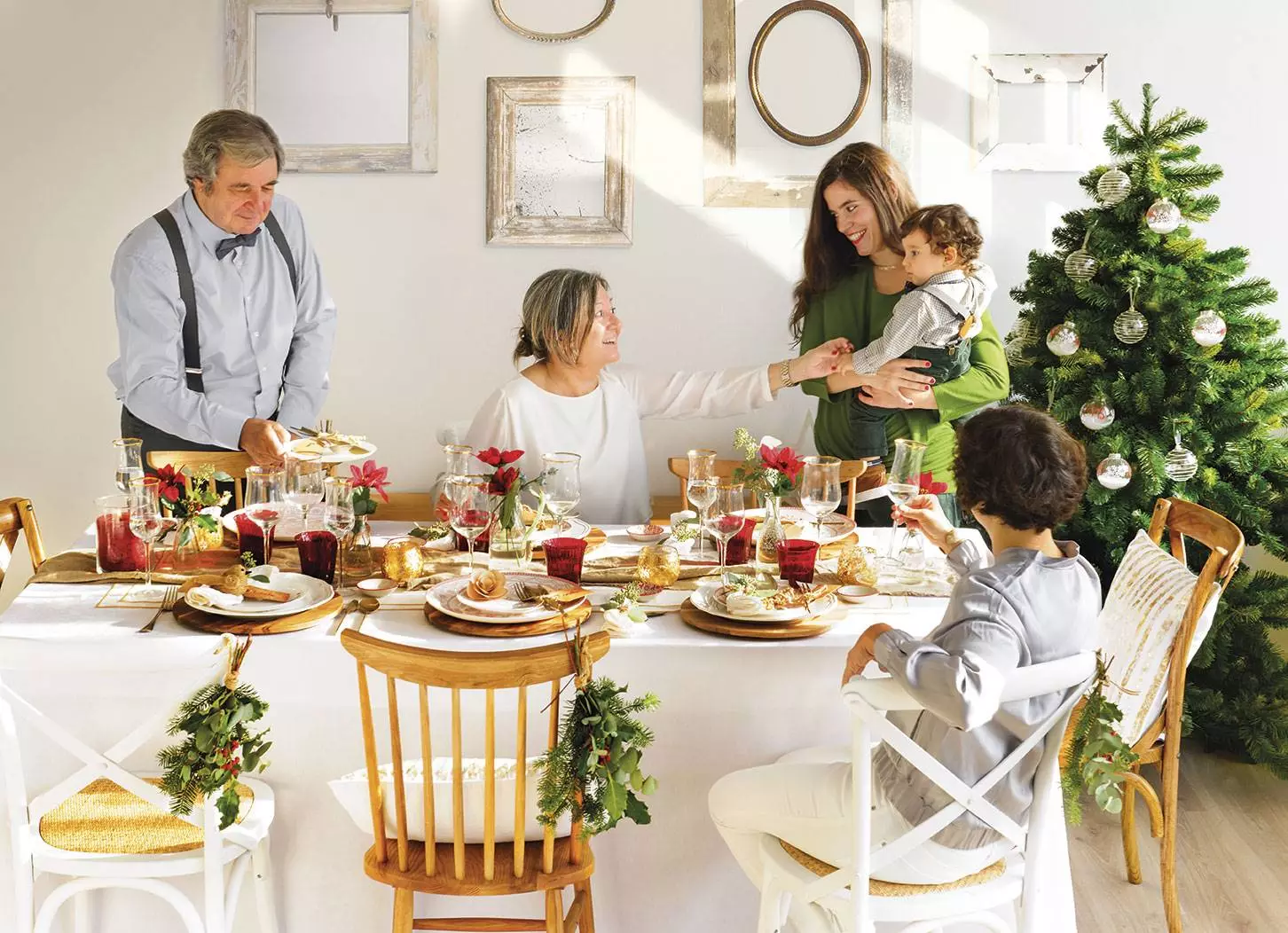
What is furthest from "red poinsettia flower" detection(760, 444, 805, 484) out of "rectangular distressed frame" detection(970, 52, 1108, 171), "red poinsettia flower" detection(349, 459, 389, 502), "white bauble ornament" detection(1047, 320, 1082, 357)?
"rectangular distressed frame" detection(970, 52, 1108, 171)

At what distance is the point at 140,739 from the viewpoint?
180 cm

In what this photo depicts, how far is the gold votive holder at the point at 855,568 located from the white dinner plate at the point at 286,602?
3.34ft

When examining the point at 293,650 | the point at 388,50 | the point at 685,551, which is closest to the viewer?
the point at 293,650

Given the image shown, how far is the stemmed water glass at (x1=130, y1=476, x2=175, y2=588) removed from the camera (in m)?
2.30

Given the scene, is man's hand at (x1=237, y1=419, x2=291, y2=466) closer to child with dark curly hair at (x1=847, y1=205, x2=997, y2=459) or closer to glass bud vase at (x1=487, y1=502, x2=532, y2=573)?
glass bud vase at (x1=487, y1=502, x2=532, y2=573)

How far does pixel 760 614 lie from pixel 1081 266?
1.82 m

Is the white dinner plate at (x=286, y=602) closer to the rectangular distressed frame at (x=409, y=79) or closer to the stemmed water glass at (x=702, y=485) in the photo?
the stemmed water glass at (x=702, y=485)

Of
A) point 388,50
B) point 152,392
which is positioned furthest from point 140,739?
point 388,50

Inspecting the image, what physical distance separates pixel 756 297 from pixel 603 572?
1988 millimetres

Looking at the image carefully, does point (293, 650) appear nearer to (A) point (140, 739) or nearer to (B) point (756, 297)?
(A) point (140, 739)

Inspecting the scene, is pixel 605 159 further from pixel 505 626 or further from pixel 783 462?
pixel 505 626

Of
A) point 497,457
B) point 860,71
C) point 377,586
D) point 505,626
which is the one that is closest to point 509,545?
point 497,457

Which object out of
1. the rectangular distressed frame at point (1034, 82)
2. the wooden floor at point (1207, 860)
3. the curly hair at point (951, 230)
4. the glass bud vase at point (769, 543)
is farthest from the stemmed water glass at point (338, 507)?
the rectangular distressed frame at point (1034, 82)

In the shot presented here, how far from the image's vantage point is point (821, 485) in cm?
251
